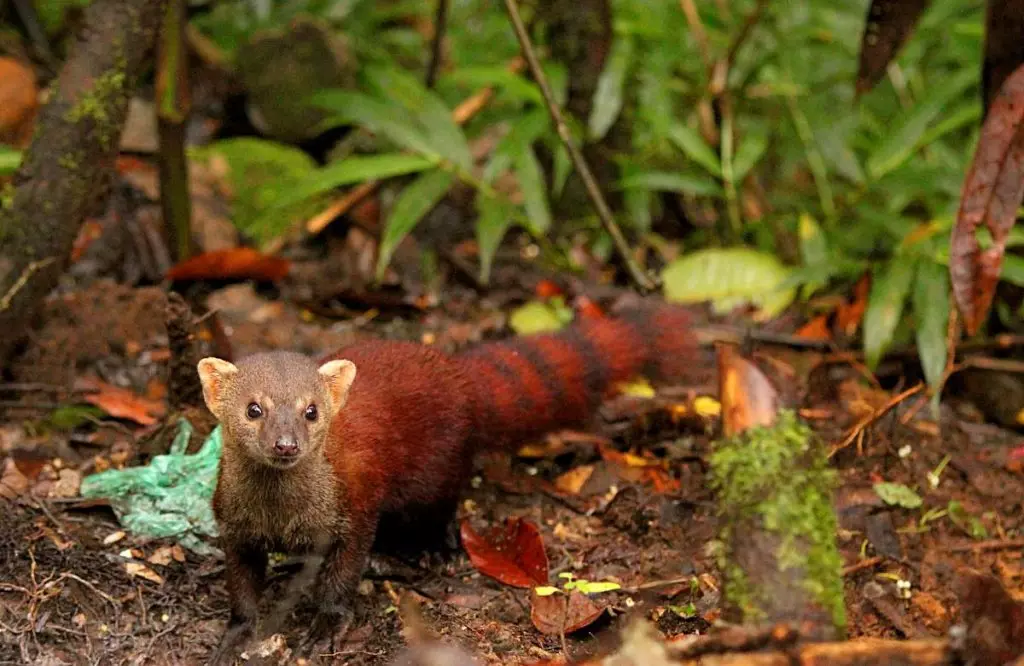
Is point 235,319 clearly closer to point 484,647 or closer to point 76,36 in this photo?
point 76,36

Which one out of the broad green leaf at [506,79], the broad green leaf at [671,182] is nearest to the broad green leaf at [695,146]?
the broad green leaf at [671,182]

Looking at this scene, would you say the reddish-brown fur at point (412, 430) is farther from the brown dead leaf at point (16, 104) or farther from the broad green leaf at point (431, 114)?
the brown dead leaf at point (16, 104)

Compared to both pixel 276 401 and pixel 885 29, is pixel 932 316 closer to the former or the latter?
pixel 885 29

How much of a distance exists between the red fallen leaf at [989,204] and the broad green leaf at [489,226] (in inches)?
87.6

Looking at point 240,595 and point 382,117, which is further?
point 382,117

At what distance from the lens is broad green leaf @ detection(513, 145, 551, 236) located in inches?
232

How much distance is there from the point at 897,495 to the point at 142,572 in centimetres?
283

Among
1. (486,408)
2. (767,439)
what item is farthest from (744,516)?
(486,408)

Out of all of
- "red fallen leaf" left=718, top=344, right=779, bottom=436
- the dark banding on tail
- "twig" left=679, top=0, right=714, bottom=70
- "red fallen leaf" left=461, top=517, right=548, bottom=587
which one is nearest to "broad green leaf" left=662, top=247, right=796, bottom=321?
the dark banding on tail

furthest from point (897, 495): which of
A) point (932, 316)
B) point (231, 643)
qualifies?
point (231, 643)

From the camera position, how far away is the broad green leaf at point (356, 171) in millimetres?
5742

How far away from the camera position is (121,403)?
486cm

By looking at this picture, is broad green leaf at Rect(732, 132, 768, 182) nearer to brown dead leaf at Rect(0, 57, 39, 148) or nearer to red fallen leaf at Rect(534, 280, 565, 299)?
red fallen leaf at Rect(534, 280, 565, 299)

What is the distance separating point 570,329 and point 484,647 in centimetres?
159
